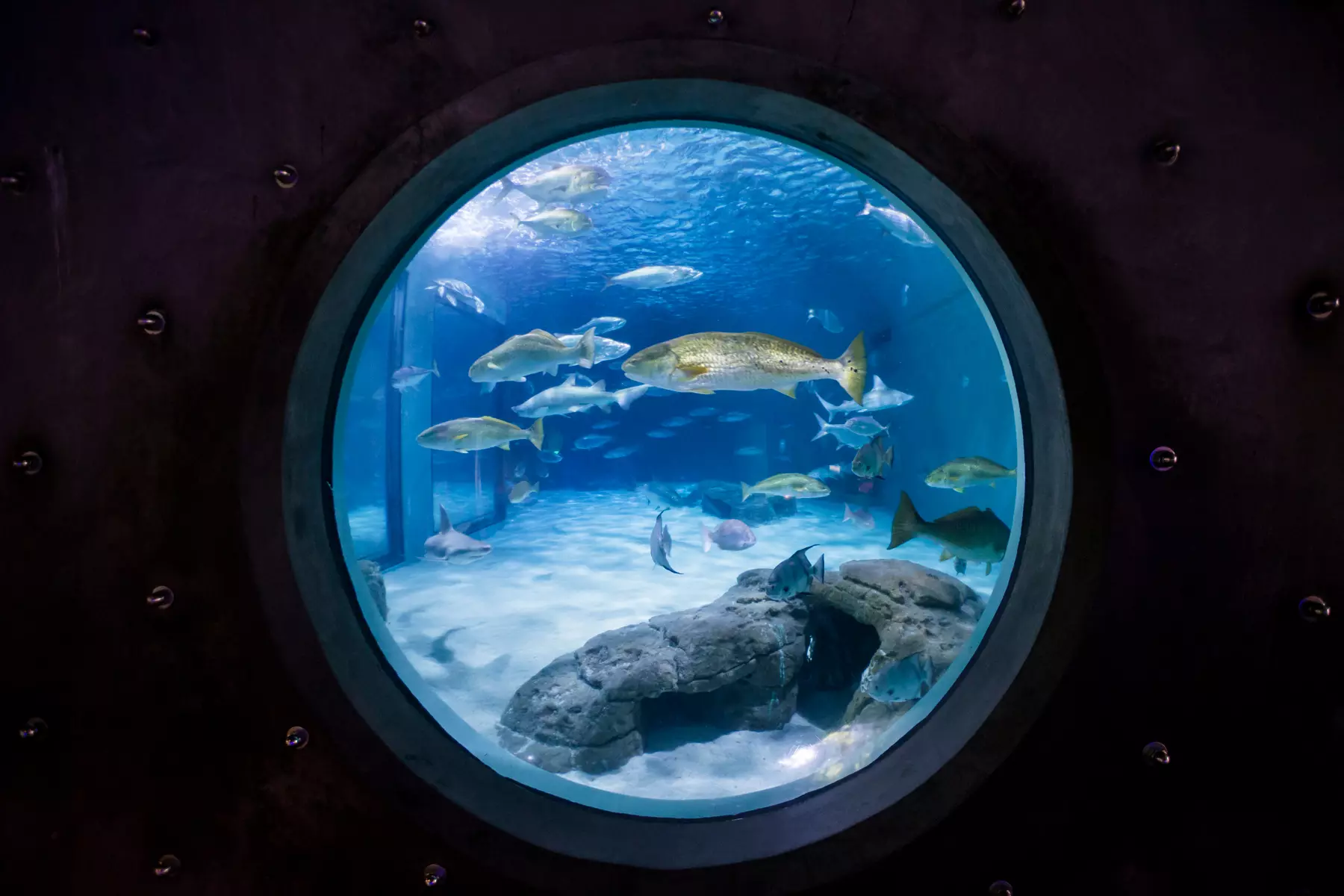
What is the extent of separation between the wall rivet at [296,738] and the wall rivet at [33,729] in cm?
49

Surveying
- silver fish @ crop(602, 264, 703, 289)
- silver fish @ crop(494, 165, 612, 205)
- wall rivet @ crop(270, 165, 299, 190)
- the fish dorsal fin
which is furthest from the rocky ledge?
silver fish @ crop(602, 264, 703, 289)

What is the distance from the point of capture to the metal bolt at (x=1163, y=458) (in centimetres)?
119

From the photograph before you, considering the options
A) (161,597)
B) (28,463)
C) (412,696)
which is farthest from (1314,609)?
(28,463)

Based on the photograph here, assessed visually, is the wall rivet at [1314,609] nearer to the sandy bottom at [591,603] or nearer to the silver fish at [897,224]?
the sandy bottom at [591,603]

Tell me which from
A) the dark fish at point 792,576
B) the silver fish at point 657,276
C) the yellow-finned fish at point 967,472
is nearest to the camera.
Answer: the dark fish at point 792,576

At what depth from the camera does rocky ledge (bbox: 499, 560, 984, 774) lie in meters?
3.96

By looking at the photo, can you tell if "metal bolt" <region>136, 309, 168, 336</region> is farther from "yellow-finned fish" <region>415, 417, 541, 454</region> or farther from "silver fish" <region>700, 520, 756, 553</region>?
"silver fish" <region>700, 520, 756, 553</region>

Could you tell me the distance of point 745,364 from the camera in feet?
9.36

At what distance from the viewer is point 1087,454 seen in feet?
4.02

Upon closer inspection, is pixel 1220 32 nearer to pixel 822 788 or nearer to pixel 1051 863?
pixel 1051 863

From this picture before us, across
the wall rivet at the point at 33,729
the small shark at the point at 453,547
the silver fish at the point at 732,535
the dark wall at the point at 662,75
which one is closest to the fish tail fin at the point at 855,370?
the dark wall at the point at 662,75

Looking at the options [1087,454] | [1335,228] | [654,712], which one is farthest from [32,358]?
[654,712]

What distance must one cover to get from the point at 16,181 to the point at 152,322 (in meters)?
0.39

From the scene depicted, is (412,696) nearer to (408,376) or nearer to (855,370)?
(855,370)
